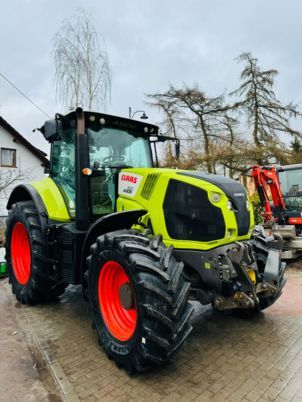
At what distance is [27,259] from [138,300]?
3.09 meters

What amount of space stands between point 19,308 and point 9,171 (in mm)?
15694

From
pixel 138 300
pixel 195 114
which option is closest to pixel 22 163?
pixel 195 114

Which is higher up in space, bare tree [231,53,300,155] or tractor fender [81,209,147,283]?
bare tree [231,53,300,155]

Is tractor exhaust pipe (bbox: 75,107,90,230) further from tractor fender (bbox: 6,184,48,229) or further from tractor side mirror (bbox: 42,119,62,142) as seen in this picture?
tractor fender (bbox: 6,184,48,229)

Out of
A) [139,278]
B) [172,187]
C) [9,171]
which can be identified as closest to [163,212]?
[172,187]

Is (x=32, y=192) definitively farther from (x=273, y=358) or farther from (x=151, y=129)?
(x=273, y=358)

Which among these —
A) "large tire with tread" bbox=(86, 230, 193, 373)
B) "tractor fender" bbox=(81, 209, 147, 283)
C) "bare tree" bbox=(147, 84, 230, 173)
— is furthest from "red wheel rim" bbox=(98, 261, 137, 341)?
"bare tree" bbox=(147, 84, 230, 173)

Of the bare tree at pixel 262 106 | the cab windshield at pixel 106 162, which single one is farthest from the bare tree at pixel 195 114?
the cab windshield at pixel 106 162

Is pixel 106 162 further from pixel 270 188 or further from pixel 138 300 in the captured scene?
pixel 270 188

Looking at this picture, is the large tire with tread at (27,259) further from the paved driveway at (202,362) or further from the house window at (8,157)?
the house window at (8,157)

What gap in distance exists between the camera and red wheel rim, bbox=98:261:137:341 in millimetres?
3320

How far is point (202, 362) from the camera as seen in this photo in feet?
10.7

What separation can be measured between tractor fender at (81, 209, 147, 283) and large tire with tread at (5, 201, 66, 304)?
927 millimetres

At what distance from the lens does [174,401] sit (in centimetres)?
265
